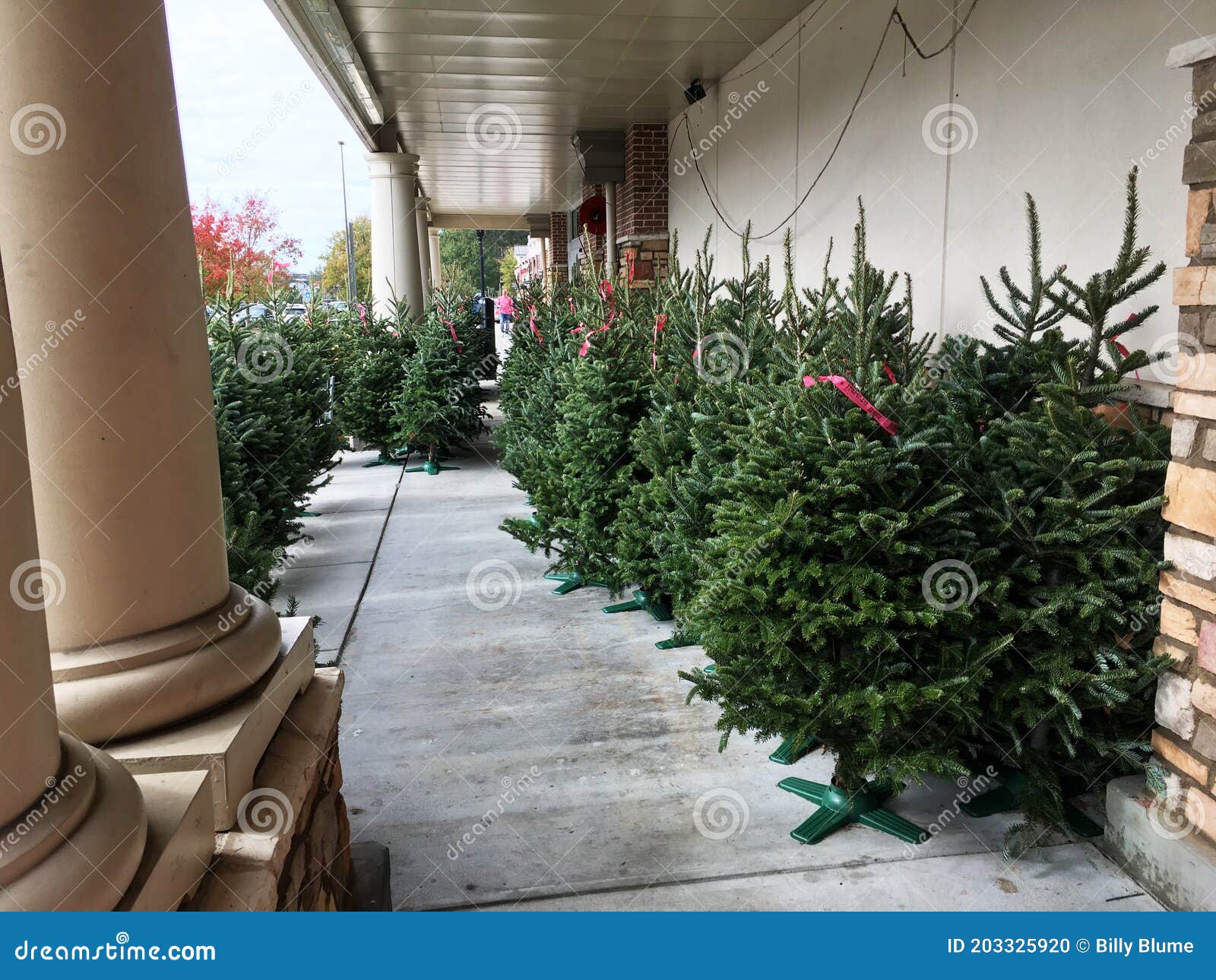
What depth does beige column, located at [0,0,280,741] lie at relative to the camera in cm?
180

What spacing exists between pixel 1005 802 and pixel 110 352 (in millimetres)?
3446

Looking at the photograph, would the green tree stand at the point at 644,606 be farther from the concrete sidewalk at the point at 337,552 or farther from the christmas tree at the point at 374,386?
the christmas tree at the point at 374,386

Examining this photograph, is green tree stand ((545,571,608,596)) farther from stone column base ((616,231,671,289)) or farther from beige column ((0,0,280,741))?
stone column base ((616,231,671,289))

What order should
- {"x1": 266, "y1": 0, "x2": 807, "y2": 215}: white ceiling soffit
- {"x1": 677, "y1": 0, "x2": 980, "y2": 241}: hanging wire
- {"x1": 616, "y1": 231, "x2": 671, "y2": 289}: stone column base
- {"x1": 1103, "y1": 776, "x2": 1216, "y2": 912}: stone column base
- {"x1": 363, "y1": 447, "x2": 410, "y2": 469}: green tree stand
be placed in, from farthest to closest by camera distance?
{"x1": 616, "y1": 231, "x2": 671, "y2": 289}: stone column base → {"x1": 363, "y1": 447, "x2": 410, "y2": 469}: green tree stand → {"x1": 266, "y1": 0, "x2": 807, "y2": 215}: white ceiling soffit → {"x1": 677, "y1": 0, "x2": 980, "y2": 241}: hanging wire → {"x1": 1103, "y1": 776, "x2": 1216, "y2": 912}: stone column base

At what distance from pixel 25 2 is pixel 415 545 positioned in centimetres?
664

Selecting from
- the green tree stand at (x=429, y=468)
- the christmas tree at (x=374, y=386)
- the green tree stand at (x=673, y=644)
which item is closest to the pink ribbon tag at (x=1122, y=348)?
the green tree stand at (x=673, y=644)

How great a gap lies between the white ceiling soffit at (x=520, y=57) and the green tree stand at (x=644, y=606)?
4.99 meters

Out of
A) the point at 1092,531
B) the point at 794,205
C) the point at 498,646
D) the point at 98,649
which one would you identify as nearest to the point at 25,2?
the point at 98,649

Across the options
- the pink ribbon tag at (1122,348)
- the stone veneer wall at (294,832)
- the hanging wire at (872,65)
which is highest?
the hanging wire at (872,65)

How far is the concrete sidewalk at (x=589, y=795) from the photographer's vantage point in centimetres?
326

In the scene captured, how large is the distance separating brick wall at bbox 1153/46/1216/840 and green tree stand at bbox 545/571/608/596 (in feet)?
12.9

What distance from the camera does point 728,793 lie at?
155 inches

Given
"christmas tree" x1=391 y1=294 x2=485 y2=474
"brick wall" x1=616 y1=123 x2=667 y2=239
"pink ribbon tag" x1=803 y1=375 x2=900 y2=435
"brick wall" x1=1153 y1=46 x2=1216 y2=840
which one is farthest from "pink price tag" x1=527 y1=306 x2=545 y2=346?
"brick wall" x1=1153 y1=46 x2=1216 y2=840

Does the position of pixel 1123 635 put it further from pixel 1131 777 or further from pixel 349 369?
pixel 349 369
